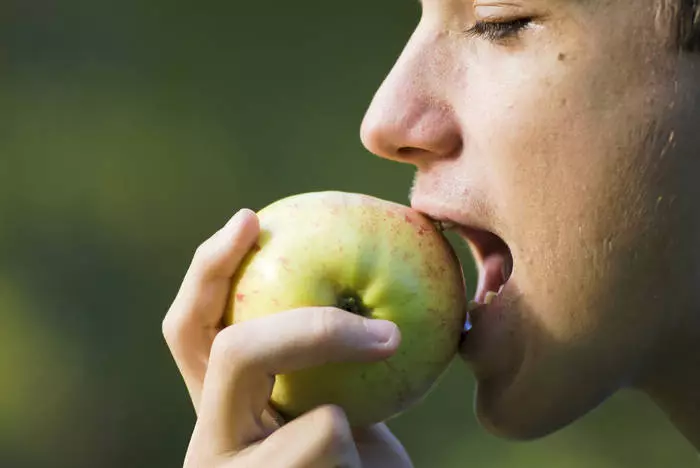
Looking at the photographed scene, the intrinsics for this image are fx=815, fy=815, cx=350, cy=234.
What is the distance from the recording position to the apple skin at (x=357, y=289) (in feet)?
2.14

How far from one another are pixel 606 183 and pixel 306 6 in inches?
62.4

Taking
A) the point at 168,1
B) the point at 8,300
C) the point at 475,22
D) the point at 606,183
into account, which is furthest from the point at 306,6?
the point at 606,183

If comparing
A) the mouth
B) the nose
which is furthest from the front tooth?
the nose

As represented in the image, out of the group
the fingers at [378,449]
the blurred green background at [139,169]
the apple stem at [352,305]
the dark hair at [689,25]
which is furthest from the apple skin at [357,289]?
the blurred green background at [139,169]

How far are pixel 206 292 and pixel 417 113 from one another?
243mm

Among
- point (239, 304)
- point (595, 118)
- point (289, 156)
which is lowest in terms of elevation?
point (289, 156)

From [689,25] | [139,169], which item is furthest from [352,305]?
[139,169]

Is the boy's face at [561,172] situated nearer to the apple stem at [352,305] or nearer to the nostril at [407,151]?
the nostril at [407,151]

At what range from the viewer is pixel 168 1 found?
2.09 metres

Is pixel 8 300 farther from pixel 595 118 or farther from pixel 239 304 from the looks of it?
pixel 595 118

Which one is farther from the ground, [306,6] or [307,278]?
[306,6]

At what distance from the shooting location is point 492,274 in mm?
798

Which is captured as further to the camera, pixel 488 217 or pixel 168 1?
pixel 168 1

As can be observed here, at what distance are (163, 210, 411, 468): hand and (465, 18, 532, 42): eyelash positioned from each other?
26 cm
